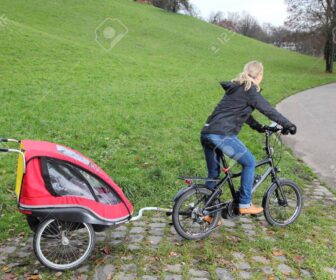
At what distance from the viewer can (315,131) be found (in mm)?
11961

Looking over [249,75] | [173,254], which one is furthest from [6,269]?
[249,75]

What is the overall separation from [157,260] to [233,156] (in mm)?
1464

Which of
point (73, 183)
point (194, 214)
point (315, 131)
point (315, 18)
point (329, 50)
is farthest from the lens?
point (329, 50)

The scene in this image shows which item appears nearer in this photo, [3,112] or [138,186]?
[138,186]

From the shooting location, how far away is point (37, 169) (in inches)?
159

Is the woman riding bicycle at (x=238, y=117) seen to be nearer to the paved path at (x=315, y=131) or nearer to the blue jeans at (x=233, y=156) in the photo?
the blue jeans at (x=233, y=156)

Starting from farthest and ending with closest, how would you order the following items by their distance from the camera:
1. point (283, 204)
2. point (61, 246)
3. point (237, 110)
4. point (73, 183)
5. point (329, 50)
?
1. point (329, 50)
2. point (283, 204)
3. point (237, 110)
4. point (61, 246)
5. point (73, 183)

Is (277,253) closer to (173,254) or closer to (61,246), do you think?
(173,254)

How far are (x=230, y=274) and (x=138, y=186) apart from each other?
2.61 meters

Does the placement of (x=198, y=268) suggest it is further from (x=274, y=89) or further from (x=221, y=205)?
(x=274, y=89)

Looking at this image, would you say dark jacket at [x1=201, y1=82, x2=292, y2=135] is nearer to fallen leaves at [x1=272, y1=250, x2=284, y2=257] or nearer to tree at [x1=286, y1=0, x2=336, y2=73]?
fallen leaves at [x1=272, y1=250, x2=284, y2=257]

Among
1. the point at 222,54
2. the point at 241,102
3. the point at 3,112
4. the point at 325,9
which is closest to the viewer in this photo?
the point at 241,102

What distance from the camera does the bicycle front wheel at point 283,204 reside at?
549 cm

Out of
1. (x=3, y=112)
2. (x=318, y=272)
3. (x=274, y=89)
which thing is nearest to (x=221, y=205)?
(x=318, y=272)
